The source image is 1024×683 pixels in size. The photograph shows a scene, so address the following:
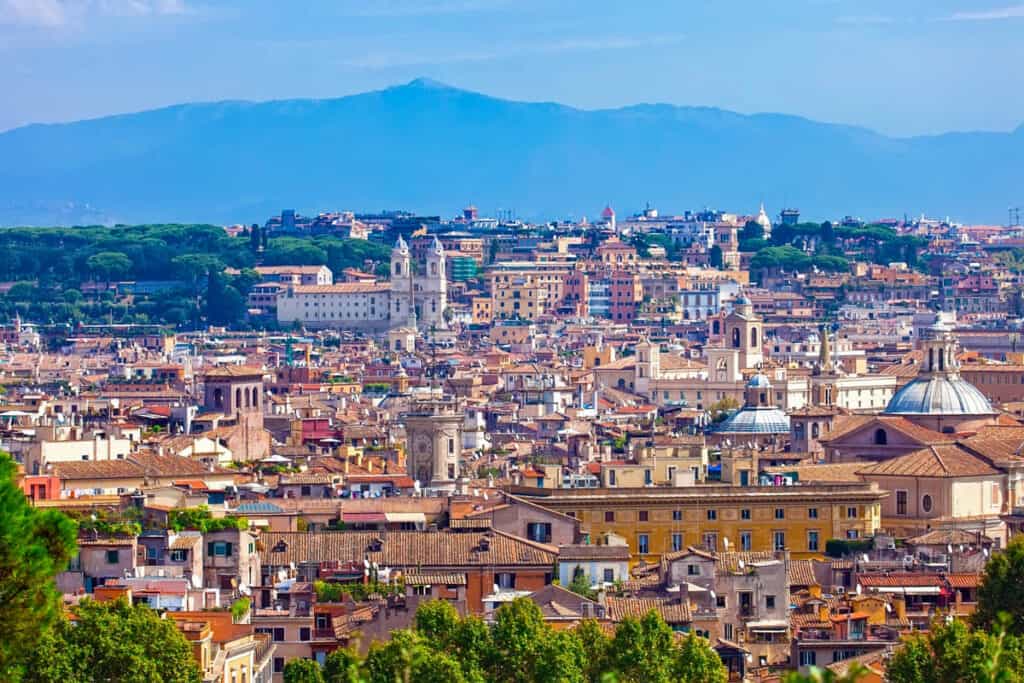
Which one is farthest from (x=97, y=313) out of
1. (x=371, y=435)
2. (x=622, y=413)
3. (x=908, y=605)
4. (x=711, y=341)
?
(x=908, y=605)

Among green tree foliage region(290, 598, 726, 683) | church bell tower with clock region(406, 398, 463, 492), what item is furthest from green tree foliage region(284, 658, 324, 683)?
church bell tower with clock region(406, 398, 463, 492)

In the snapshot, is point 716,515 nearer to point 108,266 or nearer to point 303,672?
point 303,672

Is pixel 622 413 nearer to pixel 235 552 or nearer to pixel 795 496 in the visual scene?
pixel 795 496

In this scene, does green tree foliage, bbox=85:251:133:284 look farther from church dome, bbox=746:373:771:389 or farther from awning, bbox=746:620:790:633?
awning, bbox=746:620:790:633

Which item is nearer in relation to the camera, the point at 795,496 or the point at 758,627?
the point at 758,627

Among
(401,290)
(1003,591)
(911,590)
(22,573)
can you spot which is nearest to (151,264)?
(401,290)

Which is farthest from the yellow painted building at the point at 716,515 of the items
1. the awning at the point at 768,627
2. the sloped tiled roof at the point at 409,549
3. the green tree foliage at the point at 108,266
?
the green tree foliage at the point at 108,266
